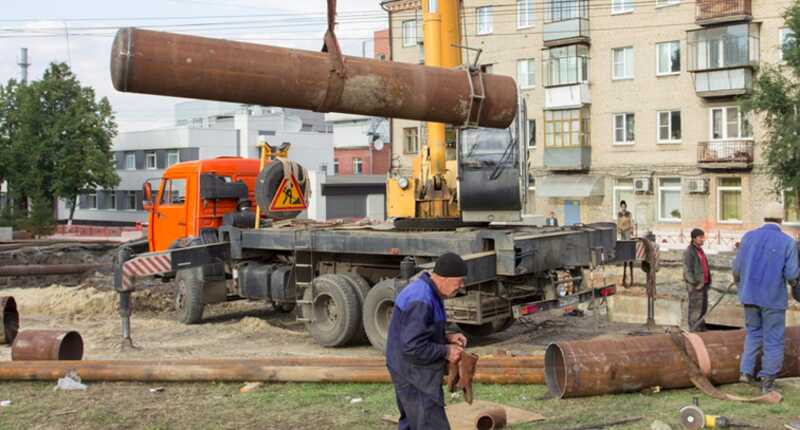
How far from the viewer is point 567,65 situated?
42750 millimetres

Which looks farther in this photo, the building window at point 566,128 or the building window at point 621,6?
the building window at point 566,128

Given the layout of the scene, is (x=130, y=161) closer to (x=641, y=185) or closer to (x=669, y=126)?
(x=641, y=185)

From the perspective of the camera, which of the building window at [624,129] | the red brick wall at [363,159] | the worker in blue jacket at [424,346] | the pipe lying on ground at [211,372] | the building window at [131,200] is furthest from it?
the red brick wall at [363,159]

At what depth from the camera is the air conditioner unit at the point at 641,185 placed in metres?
40.1

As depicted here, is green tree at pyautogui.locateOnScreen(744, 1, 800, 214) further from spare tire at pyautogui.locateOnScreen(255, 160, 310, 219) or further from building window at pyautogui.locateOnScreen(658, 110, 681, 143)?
spare tire at pyautogui.locateOnScreen(255, 160, 310, 219)

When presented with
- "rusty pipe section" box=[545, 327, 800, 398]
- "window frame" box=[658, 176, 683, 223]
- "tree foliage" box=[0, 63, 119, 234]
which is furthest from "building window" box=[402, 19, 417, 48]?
"rusty pipe section" box=[545, 327, 800, 398]

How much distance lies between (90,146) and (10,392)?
46216 millimetres

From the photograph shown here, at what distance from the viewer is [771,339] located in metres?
7.80

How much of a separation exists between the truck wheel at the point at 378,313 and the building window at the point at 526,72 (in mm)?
34676

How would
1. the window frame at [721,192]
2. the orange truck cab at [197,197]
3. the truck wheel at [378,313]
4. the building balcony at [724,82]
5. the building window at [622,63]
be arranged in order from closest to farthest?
the truck wheel at [378,313] → the orange truck cab at [197,197] → the building balcony at [724,82] → the window frame at [721,192] → the building window at [622,63]

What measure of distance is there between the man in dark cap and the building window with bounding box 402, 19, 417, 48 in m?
37.1

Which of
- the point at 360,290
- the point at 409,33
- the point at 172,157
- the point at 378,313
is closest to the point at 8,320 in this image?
the point at 360,290

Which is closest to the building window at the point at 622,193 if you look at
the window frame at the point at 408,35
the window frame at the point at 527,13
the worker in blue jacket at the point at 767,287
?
the window frame at the point at 527,13

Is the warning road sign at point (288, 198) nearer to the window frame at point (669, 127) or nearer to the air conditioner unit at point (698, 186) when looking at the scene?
the air conditioner unit at point (698, 186)
